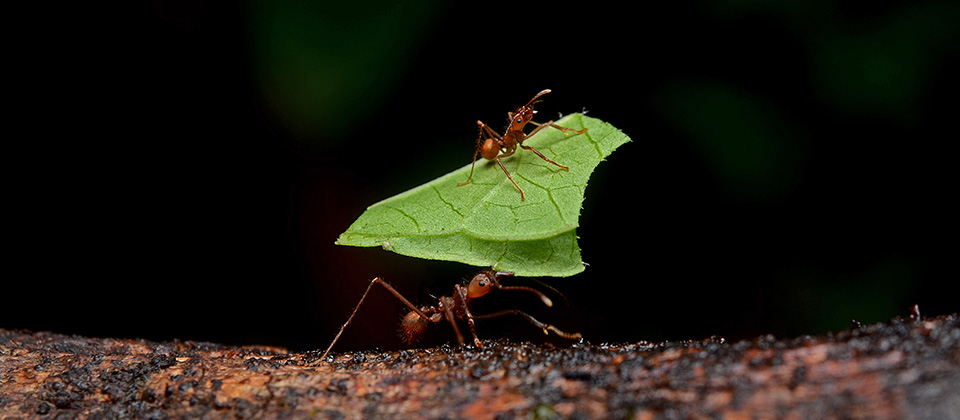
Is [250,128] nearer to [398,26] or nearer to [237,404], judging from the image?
[398,26]

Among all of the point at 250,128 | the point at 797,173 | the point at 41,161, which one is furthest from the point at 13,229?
the point at 797,173

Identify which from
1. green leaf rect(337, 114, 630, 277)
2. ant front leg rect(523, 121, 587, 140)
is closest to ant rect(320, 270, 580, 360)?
green leaf rect(337, 114, 630, 277)

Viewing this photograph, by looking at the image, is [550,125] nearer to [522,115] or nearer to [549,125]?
[549,125]

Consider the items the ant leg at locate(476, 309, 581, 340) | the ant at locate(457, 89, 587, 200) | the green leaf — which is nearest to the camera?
Result: the green leaf

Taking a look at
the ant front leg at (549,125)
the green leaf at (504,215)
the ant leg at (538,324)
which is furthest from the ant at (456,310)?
the ant front leg at (549,125)

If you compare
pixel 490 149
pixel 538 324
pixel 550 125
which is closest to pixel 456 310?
pixel 538 324

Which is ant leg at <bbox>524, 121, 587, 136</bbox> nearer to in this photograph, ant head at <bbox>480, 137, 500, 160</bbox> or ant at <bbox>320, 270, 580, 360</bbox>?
ant head at <bbox>480, 137, 500, 160</bbox>

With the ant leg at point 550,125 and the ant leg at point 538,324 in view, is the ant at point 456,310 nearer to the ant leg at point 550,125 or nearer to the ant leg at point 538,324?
the ant leg at point 538,324
